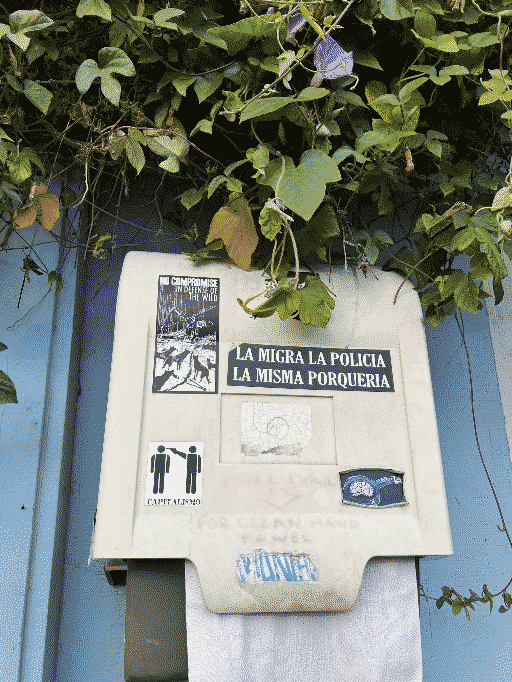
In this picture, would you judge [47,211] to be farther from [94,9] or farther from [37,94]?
[94,9]

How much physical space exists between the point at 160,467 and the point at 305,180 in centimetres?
47

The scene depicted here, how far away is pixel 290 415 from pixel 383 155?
0.46 meters

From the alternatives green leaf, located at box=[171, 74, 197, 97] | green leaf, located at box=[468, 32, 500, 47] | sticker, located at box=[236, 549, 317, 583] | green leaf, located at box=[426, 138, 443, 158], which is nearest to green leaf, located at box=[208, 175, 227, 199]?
green leaf, located at box=[171, 74, 197, 97]

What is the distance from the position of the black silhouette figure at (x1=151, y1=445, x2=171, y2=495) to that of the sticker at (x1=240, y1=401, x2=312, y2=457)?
0.11 metres

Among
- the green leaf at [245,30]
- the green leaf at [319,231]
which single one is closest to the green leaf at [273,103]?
the green leaf at [245,30]

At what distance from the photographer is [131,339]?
0.92 m

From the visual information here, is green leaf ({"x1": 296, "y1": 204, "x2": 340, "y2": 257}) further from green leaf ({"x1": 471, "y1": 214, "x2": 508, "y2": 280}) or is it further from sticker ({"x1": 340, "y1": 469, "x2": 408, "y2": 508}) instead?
sticker ({"x1": 340, "y1": 469, "x2": 408, "y2": 508})

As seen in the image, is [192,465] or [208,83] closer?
[192,465]

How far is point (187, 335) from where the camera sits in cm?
94

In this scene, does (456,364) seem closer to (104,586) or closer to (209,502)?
(209,502)

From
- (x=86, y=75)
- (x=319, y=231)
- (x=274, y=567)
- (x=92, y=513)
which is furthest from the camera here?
(x=92, y=513)

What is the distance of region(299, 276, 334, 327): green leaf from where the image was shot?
94cm

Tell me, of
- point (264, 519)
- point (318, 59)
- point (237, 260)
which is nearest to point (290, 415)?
point (264, 519)

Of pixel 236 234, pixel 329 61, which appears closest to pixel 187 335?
pixel 236 234
